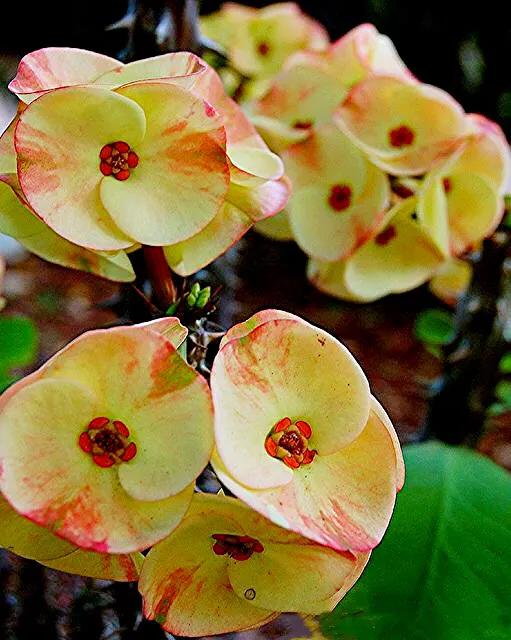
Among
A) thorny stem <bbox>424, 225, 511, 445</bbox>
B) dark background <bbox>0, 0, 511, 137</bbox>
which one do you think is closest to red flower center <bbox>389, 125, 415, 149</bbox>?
thorny stem <bbox>424, 225, 511, 445</bbox>

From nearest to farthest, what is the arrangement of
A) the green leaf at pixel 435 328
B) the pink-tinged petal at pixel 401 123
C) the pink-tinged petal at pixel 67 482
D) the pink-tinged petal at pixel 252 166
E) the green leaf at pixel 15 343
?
the pink-tinged petal at pixel 67 482 < the pink-tinged petal at pixel 252 166 < the pink-tinged petal at pixel 401 123 < the green leaf at pixel 15 343 < the green leaf at pixel 435 328

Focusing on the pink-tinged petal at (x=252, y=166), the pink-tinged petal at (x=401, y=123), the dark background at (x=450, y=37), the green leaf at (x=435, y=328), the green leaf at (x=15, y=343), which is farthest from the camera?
the dark background at (x=450, y=37)

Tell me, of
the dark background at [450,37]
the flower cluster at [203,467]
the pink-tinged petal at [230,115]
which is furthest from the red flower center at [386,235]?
the dark background at [450,37]

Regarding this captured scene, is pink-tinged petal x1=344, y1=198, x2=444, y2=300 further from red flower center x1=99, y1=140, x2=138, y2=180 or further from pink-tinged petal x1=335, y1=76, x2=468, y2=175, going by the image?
red flower center x1=99, y1=140, x2=138, y2=180

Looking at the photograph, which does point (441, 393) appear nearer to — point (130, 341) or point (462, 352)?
point (462, 352)

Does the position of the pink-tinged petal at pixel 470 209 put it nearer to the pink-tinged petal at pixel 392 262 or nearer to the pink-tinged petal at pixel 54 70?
the pink-tinged petal at pixel 392 262

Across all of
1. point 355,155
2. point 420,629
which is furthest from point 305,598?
point 355,155
